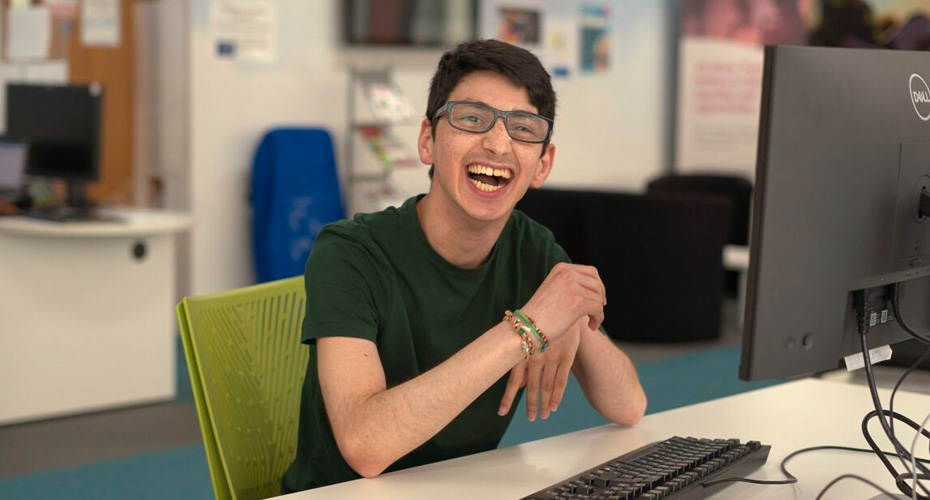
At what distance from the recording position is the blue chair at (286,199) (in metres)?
6.36

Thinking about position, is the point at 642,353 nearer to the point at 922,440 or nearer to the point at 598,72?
the point at 598,72

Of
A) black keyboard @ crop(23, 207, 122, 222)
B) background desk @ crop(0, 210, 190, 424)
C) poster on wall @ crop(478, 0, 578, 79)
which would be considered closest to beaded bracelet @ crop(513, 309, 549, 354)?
background desk @ crop(0, 210, 190, 424)

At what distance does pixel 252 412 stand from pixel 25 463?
246cm

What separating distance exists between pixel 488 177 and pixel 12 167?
146 inches

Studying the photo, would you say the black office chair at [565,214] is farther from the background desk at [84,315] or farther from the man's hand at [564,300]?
the man's hand at [564,300]

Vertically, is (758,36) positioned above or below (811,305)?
above

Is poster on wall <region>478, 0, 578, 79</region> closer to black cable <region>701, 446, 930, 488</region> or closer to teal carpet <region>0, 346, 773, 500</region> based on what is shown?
teal carpet <region>0, 346, 773, 500</region>

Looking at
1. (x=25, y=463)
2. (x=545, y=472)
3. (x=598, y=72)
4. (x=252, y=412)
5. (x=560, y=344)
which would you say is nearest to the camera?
(x=545, y=472)

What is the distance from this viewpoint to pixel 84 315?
4.71m

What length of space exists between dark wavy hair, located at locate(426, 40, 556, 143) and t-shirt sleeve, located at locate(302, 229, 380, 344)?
0.23 meters

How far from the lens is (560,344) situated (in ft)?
5.86

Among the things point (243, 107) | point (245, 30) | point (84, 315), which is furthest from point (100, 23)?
point (84, 315)

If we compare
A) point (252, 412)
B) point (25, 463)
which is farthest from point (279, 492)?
point (25, 463)

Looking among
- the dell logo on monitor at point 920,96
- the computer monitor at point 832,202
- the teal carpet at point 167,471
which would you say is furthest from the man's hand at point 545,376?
the teal carpet at point 167,471
